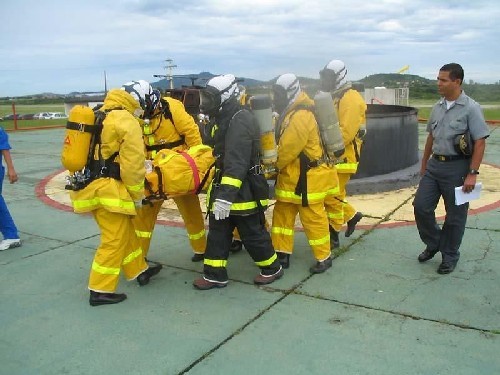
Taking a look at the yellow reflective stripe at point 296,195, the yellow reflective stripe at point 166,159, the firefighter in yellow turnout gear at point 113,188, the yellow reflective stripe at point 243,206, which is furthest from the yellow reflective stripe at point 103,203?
the yellow reflective stripe at point 296,195

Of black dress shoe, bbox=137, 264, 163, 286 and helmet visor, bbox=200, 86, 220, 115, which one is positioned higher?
helmet visor, bbox=200, 86, 220, 115

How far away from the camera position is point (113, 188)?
3.75 m

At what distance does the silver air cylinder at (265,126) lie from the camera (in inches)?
155

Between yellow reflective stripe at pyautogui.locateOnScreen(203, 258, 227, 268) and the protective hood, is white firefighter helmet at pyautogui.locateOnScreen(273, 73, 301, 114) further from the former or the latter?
yellow reflective stripe at pyautogui.locateOnScreen(203, 258, 227, 268)

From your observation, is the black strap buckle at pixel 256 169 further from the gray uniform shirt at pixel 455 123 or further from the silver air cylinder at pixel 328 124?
the gray uniform shirt at pixel 455 123

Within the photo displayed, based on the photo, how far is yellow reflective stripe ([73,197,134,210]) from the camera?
3740 mm

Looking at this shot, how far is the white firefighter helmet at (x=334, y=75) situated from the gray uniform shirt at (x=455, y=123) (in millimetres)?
1025

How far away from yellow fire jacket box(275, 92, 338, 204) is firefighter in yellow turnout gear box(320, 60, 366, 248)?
50cm

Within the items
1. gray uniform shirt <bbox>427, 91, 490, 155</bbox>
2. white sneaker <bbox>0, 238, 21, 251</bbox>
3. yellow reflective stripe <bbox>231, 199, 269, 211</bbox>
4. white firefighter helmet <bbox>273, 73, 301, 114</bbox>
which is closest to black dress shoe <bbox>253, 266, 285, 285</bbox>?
yellow reflective stripe <bbox>231, 199, 269, 211</bbox>

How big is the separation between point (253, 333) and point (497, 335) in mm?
1555

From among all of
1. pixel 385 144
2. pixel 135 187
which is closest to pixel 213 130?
pixel 135 187

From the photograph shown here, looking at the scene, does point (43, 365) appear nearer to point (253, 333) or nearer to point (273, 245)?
point (253, 333)

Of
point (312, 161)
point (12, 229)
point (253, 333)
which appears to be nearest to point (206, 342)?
point (253, 333)

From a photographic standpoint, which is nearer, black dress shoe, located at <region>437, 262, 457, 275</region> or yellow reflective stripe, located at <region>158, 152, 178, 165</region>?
yellow reflective stripe, located at <region>158, 152, 178, 165</region>
